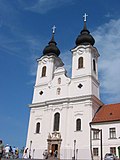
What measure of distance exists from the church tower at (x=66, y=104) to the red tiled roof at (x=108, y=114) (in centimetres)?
83

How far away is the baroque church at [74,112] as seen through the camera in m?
32.7

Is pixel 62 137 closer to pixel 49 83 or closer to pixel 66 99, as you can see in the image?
pixel 66 99

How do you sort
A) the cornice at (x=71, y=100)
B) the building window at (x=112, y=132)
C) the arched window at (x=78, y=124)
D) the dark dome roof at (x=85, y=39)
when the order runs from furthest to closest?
the dark dome roof at (x=85, y=39)
the cornice at (x=71, y=100)
the arched window at (x=78, y=124)
the building window at (x=112, y=132)

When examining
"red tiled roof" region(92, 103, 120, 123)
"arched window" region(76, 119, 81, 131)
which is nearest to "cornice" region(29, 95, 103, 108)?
"red tiled roof" region(92, 103, 120, 123)

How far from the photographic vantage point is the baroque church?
32656mm

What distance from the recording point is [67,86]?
39.4 m

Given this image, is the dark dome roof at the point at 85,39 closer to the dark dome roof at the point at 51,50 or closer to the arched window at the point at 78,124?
the dark dome roof at the point at 51,50

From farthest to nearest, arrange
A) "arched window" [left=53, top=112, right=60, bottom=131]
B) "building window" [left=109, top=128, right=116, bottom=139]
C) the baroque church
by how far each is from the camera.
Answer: "arched window" [left=53, top=112, right=60, bottom=131]
the baroque church
"building window" [left=109, top=128, right=116, bottom=139]

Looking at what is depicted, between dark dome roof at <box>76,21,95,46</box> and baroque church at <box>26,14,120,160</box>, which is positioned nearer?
baroque church at <box>26,14,120,160</box>

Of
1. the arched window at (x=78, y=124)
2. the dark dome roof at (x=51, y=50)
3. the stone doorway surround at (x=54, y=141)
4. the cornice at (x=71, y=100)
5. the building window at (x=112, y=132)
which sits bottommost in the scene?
the stone doorway surround at (x=54, y=141)

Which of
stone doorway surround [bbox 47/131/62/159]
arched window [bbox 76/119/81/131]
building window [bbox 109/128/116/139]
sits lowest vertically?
stone doorway surround [bbox 47/131/62/159]

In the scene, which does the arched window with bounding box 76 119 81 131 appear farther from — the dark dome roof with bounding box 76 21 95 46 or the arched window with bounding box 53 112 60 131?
the dark dome roof with bounding box 76 21 95 46

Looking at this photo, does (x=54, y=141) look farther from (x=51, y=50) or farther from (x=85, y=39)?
(x=85, y=39)

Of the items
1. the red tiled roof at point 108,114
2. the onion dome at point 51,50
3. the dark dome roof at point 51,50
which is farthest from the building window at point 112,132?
the dark dome roof at point 51,50
